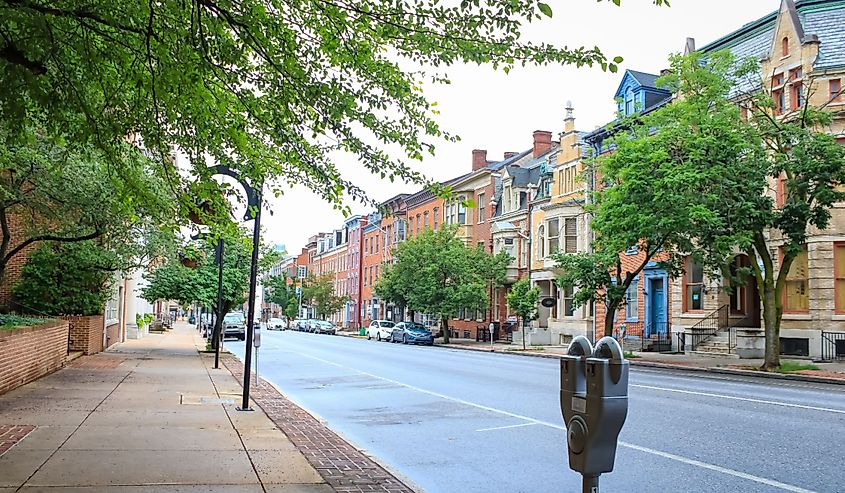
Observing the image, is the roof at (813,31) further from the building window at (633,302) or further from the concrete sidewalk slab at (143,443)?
the concrete sidewalk slab at (143,443)

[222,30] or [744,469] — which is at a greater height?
[222,30]

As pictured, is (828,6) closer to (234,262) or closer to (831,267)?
(831,267)

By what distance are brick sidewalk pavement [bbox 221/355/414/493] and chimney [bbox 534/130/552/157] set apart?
40898 millimetres

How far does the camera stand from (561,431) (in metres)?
11.2

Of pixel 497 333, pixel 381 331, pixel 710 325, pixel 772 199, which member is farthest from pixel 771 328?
pixel 381 331

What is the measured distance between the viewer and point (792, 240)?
74.7 feet

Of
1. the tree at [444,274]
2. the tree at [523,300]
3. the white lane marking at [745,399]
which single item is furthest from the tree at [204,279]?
the tree at [444,274]

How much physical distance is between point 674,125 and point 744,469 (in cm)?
1761

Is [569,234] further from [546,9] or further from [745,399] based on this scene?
[546,9]

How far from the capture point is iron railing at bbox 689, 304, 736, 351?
3173cm

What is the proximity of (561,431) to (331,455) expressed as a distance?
12.4ft

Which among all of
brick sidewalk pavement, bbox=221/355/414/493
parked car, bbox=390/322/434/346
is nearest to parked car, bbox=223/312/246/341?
parked car, bbox=390/322/434/346

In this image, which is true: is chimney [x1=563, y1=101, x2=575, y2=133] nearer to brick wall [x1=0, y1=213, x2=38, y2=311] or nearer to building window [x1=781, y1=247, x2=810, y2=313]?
building window [x1=781, y1=247, x2=810, y2=313]

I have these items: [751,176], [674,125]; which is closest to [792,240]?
[751,176]
